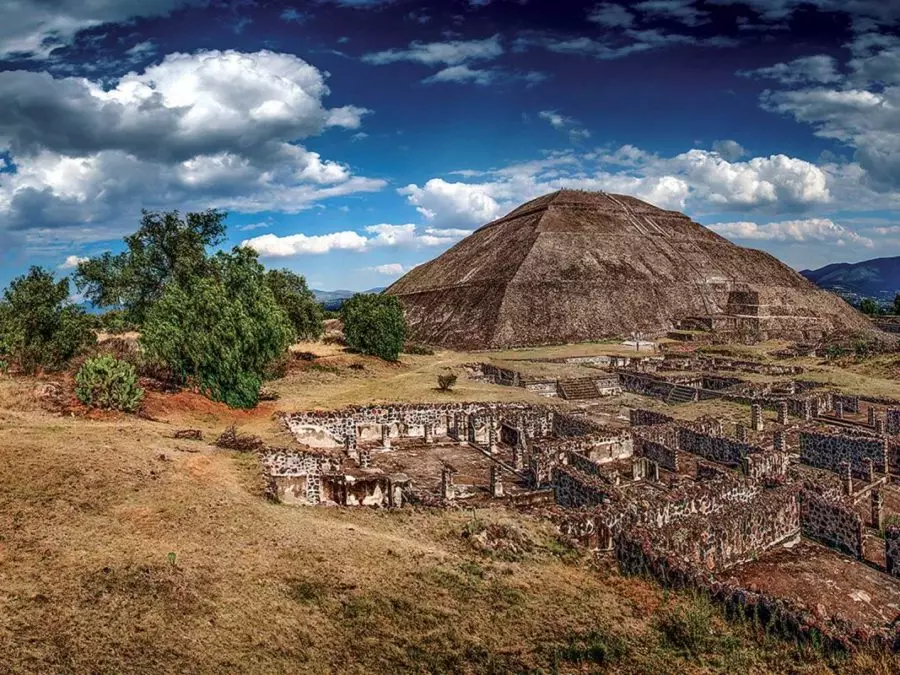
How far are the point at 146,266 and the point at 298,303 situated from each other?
1186 cm

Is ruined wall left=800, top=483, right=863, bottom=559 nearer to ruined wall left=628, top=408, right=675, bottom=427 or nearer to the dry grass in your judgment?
the dry grass

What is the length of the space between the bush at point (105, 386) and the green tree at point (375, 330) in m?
25.7

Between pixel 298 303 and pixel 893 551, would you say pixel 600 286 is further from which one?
pixel 893 551

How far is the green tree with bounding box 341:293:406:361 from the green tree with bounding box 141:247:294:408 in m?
18.1

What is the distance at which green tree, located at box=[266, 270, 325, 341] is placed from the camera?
48.7m

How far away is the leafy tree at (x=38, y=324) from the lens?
27141 mm

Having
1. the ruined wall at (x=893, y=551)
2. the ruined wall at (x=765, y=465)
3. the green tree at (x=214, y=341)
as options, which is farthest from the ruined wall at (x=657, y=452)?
the green tree at (x=214, y=341)

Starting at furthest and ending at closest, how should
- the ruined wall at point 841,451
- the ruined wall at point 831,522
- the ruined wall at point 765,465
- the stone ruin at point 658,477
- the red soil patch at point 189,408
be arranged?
the red soil patch at point 189,408 → the ruined wall at point 841,451 → the ruined wall at point 765,465 → the ruined wall at point 831,522 → the stone ruin at point 658,477

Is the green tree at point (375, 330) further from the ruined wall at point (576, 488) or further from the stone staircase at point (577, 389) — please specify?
the ruined wall at point (576, 488)

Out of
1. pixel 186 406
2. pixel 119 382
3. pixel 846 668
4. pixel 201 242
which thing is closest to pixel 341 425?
pixel 186 406

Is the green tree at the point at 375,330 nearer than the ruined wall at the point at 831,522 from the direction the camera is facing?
No

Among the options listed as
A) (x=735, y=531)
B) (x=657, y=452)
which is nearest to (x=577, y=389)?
(x=657, y=452)

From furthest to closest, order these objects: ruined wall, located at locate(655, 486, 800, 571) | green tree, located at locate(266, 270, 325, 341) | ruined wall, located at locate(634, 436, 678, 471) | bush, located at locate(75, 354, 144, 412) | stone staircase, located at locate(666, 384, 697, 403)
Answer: green tree, located at locate(266, 270, 325, 341) → stone staircase, located at locate(666, 384, 697, 403) → bush, located at locate(75, 354, 144, 412) → ruined wall, located at locate(634, 436, 678, 471) → ruined wall, located at locate(655, 486, 800, 571)

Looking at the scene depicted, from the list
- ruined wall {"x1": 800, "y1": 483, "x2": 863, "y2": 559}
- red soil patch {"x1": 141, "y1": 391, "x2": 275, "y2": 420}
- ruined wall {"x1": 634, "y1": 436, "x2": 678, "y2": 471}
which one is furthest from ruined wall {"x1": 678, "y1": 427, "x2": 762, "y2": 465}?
red soil patch {"x1": 141, "y1": 391, "x2": 275, "y2": 420}
